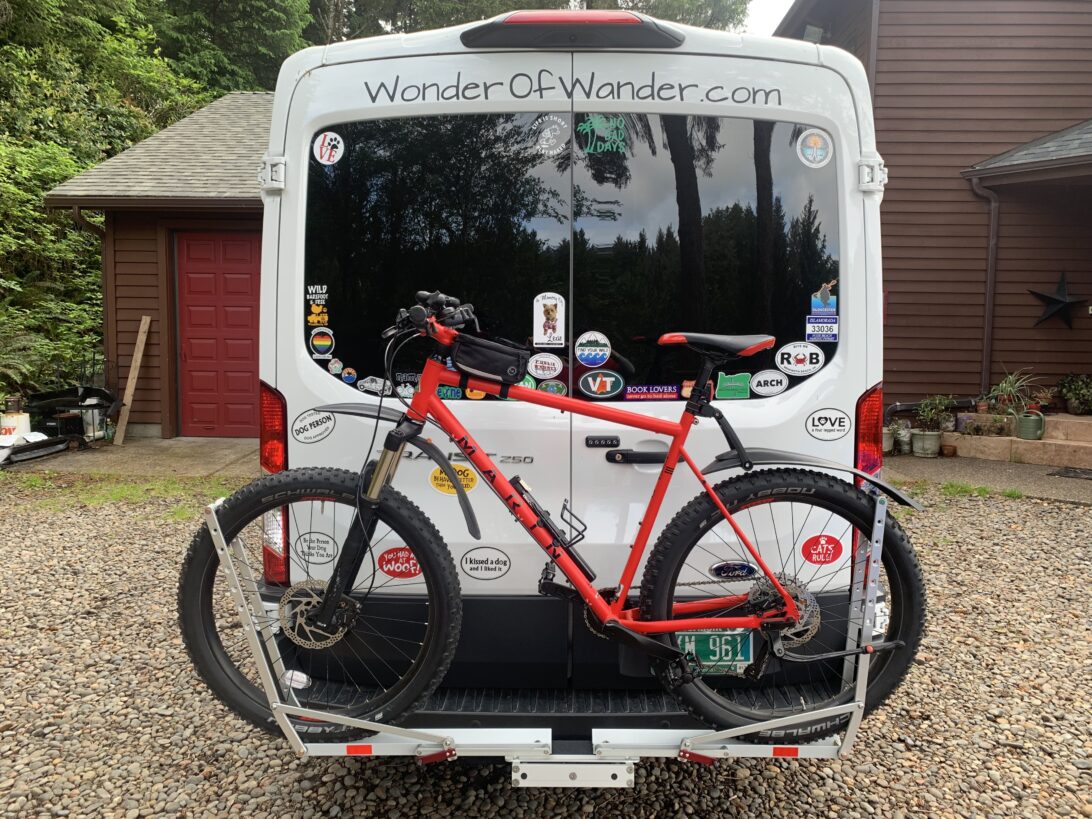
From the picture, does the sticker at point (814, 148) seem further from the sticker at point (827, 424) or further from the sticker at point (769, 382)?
the sticker at point (827, 424)

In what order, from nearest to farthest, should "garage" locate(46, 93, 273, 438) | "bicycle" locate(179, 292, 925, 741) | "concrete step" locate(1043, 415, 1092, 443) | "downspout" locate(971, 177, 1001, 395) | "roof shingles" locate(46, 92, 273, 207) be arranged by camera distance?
"bicycle" locate(179, 292, 925, 741) < "concrete step" locate(1043, 415, 1092, 443) < "roof shingles" locate(46, 92, 273, 207) < "downspout" locate(971, 177, 1001, 395) < "garage" locate(46, 93, 273, 438)

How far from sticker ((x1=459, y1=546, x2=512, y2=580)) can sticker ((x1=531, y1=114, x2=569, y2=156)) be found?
1232 mm

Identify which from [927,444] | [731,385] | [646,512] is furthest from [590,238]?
[927,444]

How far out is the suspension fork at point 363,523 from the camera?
1984mm

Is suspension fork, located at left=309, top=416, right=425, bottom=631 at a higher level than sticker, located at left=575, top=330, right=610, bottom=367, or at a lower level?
lower

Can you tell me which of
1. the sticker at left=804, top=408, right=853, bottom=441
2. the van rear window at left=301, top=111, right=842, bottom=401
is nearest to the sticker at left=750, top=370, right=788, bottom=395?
the van rear window at left=301, top=111, right=842, bottom=401

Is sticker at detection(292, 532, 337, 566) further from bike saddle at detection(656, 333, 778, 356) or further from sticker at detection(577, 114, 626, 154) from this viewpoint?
sticker at detection(577, 114, 626, 154)

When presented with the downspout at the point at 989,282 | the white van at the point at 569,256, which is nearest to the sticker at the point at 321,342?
the white van at the point at 569,256

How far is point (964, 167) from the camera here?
8.80m

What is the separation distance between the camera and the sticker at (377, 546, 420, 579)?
2156 mm

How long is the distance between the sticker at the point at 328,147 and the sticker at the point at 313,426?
779 mm

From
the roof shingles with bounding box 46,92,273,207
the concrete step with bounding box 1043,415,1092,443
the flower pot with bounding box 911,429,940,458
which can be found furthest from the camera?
the roof shingles with bounding box 46,92,273,207

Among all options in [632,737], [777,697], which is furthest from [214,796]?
[777,697]

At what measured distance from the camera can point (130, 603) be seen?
166 inches
